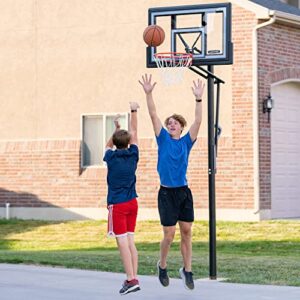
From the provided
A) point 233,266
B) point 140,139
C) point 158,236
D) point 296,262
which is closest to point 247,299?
point 233,266

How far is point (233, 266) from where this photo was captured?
15.0 m

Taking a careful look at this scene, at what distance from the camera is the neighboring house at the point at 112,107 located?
2359 centimetres

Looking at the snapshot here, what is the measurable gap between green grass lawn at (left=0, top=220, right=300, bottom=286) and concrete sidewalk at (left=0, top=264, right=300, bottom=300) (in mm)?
736

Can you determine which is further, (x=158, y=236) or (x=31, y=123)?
(x=31, y=123)

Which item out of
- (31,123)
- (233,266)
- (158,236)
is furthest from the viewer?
(31,123)

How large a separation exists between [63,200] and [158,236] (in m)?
4.03

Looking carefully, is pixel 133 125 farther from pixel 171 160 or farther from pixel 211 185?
pixel 211 185

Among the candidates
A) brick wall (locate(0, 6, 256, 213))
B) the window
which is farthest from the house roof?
the window

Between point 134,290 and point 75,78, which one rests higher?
point 75,78

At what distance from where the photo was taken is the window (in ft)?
84.1

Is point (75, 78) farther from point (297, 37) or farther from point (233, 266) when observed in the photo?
point (233, 266)

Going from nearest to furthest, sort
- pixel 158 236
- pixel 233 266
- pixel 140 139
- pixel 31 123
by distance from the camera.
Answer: pixel 233 266, pixel 158 236, pixel 140 139, pixel 31 123

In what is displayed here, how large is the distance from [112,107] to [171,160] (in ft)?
45.5

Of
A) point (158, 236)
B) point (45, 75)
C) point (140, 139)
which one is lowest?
point (158, 236)
